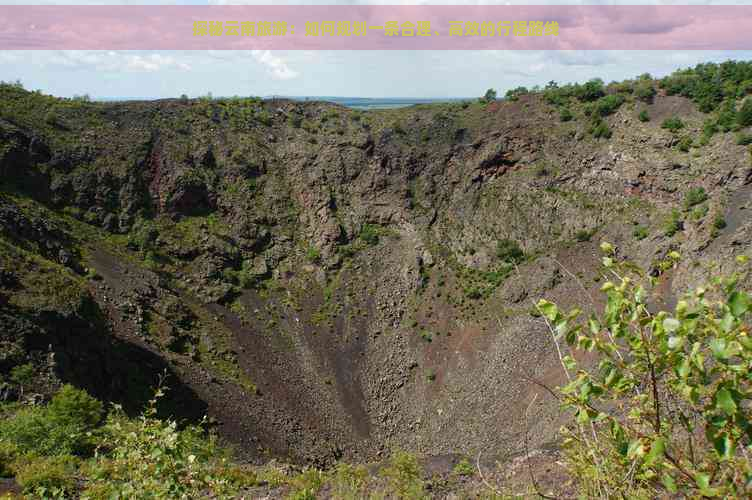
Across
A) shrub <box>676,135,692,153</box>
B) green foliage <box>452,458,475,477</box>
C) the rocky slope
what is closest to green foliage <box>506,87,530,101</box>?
the rocky slope

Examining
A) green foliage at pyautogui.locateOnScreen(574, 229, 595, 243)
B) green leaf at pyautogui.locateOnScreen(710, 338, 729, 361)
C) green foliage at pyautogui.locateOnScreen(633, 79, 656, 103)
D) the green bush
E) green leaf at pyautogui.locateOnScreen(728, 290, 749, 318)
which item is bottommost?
the green bush

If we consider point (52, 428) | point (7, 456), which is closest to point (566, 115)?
point (52, 428)

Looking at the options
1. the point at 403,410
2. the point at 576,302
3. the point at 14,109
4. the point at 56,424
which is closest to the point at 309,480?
the point at 56,424

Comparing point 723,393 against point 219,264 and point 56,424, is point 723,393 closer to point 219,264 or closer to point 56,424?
point 56,424

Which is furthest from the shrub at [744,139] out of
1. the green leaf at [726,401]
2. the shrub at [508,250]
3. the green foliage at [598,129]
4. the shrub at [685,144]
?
the green leaf at [726,401]

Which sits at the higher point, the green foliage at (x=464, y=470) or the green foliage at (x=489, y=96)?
the green foliage at (x=489, y=96)

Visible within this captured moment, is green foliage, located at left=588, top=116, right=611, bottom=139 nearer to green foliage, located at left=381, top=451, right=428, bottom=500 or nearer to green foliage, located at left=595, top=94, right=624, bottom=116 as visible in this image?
green foliage, located at left=595, top=94, right=624, bottom=116

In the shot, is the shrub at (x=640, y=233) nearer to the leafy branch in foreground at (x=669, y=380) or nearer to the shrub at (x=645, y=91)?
the shrub at (x=645, y=91)
